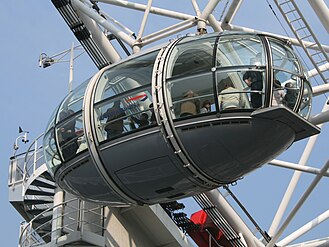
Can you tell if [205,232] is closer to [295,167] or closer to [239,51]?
[295,167]

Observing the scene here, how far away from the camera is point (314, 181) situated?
878 inches

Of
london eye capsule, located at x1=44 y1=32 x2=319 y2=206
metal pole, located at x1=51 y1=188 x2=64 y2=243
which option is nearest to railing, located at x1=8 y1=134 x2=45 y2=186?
metal pole, located at x1=51 y1=188 x2=64 y2=243

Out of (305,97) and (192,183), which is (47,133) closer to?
(192,183)

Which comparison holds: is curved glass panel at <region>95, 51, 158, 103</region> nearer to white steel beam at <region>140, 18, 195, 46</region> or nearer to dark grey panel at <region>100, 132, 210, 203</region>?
dark grey panel at <region>100, 132, 210, 203</region>

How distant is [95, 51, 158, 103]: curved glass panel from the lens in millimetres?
17875

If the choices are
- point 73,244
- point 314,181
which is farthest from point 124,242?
point 314,181

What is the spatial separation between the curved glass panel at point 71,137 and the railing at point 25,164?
7157mm

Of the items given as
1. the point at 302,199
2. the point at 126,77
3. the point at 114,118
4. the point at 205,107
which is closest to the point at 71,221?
the point at 302,199

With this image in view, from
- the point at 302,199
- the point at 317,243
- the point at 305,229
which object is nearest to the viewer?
the point at 302,199

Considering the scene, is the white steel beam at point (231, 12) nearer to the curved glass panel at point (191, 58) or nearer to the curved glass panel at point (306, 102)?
the curved glass panel at point (191, 58)

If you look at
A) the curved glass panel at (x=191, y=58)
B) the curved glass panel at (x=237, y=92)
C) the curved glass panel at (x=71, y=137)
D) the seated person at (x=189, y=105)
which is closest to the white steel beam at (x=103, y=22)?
the curved glass panel at (x=71, y=137)

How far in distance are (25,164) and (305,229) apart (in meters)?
7.53

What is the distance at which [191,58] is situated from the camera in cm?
1750

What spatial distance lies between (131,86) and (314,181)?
6.13 m
